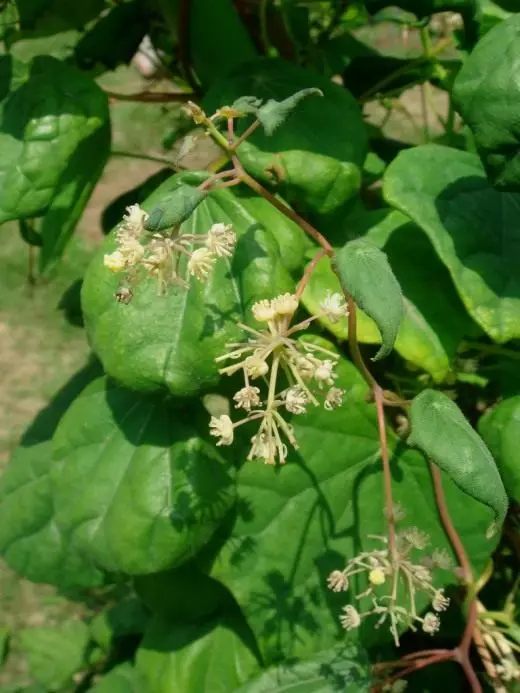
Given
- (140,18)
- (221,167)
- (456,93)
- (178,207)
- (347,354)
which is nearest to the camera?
(178,207)

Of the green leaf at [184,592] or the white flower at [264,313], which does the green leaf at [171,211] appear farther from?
the green leaf at [184,592]

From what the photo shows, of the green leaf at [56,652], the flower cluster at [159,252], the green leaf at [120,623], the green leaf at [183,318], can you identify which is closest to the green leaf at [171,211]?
the flower cluster at [159,252]

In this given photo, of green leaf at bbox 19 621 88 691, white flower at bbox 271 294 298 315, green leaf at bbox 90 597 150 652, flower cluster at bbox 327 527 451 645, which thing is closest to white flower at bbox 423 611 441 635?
flower cluster at bbox 327 527 451 645

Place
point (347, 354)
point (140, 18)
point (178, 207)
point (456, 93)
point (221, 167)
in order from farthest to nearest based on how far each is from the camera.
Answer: point (140, 18) < point (347, 354) < point (221, 167) < point (456, 93) < point (178, 207)

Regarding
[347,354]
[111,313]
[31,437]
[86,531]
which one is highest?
[111,313]

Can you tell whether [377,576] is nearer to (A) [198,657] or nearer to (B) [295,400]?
(B) [295,400]

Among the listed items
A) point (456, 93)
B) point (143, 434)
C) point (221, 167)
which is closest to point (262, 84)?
point (221, 167)

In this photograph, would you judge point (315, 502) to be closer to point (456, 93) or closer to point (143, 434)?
point (143, 434)

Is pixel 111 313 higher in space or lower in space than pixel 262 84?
lower
